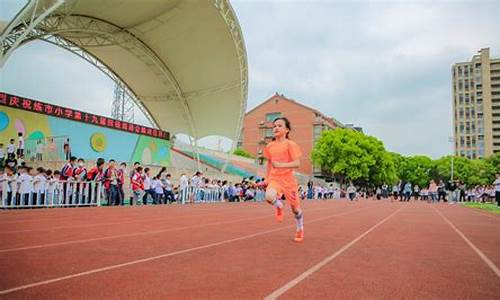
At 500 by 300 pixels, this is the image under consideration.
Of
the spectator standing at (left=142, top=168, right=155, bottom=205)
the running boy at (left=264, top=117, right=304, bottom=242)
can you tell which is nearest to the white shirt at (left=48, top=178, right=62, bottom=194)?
the spectator standing at (left=142, top=168, right=155, bottom=205)

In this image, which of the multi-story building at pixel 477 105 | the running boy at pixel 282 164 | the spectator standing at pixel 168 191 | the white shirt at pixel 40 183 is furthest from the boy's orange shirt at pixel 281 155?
the multi-story building at pixel 477 105

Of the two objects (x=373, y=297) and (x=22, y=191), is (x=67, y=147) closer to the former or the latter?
(x=22, y=191)

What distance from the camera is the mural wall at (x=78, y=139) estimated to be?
Result: 1952 cm

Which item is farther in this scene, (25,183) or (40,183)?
(40,183)

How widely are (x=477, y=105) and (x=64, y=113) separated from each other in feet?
385

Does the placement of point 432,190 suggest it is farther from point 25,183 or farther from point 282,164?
point 282,164

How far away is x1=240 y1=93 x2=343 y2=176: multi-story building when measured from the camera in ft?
215

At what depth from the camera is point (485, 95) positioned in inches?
4301

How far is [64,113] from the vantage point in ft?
74.6

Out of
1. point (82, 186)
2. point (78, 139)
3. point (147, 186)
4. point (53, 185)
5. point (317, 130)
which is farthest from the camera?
point (317, 130)

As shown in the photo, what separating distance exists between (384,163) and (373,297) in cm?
6543

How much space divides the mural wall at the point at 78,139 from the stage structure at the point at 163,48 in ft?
10.2

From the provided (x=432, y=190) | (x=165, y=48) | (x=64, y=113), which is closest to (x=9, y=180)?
(x=64, y=113)

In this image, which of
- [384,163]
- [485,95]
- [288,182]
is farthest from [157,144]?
[485,95]
